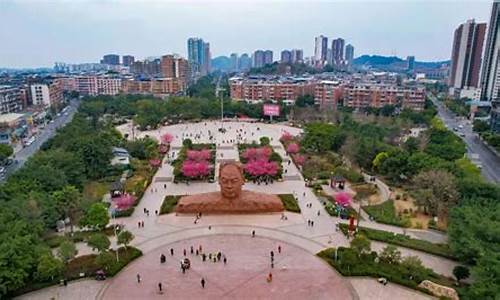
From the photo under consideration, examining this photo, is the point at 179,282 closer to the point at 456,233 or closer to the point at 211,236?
the point at 211,236

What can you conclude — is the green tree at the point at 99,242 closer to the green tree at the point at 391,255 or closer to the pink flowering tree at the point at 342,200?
the green tree at the point at 391,255

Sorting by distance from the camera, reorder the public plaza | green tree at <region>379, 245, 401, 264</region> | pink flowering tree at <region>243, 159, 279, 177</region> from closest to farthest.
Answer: the public plaza → green tree at <region>379, 245, 401, 264</region> → pink flowering tree at <region>243, 159, 279, 177</region>

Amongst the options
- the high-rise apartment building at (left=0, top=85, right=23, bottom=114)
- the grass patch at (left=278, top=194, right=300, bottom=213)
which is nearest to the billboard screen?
the grass patch at (left=278, top=194, right=300, bottom=213)

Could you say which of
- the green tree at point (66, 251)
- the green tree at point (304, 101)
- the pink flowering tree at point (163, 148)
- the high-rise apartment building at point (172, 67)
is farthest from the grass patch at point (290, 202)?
the high-rise apartment building at point (172, 67)

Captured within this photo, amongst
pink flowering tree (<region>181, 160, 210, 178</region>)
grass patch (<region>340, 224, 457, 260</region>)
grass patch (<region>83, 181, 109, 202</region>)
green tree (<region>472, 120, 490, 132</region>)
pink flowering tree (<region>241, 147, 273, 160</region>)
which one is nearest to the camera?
grass patch (<region>340, 224, 457, 260</region>)

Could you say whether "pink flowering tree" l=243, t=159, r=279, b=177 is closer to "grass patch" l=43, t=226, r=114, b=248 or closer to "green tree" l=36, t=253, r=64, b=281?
"grass patch" l=43, t=226, r=114, b=248
